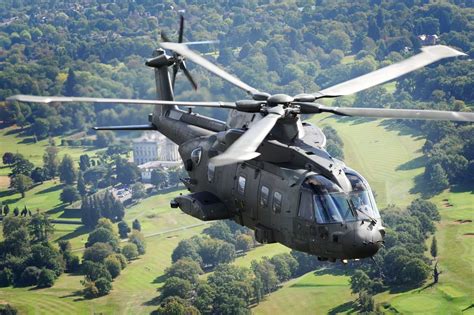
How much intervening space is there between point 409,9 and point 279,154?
6822 inches

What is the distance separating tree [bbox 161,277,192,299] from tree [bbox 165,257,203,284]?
1.89 meters

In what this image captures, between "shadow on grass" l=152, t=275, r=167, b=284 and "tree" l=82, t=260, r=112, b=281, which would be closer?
"tree" l=82, t=260, r=112, b=281

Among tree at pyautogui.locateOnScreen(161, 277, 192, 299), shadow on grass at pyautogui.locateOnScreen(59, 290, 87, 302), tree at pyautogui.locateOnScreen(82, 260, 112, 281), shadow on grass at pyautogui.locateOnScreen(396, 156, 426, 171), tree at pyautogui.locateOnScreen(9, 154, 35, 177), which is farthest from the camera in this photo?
tree at pyautogui.locateOnScreen(9, 154, 35, 177)

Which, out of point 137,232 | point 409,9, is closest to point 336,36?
point 409,9

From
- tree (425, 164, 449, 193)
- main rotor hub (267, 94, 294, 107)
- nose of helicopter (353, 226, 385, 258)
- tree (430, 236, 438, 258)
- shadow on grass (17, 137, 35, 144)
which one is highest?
main rotor hub (267, 94, 294, 107)

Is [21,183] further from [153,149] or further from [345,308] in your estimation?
[345,308]

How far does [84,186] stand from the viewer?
4360 inches

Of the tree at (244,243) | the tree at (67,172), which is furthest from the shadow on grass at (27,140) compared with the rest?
the tree at (244,243)

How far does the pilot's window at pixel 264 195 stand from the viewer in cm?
2830

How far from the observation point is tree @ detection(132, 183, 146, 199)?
10425 cm

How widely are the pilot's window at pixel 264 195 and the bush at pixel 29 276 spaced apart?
56165 mm

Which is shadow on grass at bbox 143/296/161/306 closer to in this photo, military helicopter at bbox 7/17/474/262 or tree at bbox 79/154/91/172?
military helicopter at bbox 7/17/474/262

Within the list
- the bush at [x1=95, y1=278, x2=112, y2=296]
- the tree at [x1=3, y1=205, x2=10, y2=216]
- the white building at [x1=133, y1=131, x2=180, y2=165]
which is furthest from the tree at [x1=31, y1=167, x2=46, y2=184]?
the bush at [x1=95, y1=278, x2=112, y2=296]

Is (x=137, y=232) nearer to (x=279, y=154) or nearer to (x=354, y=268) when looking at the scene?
(x=354, y=268)
